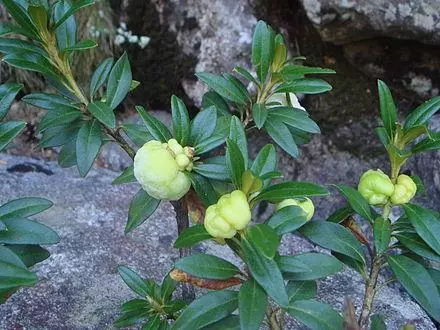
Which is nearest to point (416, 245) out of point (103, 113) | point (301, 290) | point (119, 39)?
point (301, 290)

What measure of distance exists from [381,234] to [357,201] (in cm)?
6

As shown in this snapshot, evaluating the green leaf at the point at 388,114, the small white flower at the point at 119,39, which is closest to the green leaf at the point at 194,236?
the green leaf at the point at 388,114

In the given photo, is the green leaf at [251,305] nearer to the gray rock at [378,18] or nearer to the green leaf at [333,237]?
the green leaf at [333,237]

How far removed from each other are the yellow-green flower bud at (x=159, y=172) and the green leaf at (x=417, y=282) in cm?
33

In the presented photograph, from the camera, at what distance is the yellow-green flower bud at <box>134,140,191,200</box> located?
812 millimetres

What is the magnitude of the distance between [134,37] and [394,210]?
1.01 meters

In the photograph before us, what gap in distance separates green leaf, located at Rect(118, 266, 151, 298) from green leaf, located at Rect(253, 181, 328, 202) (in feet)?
1.01

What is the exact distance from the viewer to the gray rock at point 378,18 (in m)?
1.70

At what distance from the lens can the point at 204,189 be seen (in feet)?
2.85

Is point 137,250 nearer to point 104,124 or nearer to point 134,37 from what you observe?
point 104,124

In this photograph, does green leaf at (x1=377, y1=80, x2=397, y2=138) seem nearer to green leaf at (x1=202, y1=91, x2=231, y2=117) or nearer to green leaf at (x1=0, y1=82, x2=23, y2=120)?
green leaf at (x1=202, y1=91, x2=231, y2=117)

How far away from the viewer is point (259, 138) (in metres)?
2.04

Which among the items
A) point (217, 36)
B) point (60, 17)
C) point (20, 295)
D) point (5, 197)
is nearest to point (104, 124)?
point (60, 17)

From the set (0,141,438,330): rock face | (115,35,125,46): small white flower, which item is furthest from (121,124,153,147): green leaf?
(115,35,125,46): small white flower
